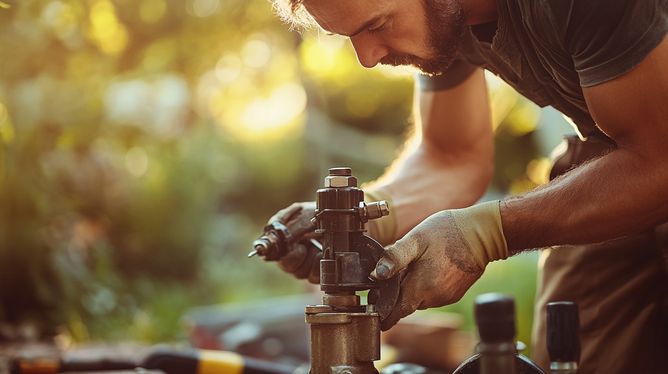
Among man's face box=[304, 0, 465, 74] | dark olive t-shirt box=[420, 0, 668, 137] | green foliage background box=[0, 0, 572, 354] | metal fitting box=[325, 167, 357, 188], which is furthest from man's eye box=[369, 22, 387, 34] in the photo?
green foliage background box=[0, 0, 572, 354]

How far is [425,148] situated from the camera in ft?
9.14

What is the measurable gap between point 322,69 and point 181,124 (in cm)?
316

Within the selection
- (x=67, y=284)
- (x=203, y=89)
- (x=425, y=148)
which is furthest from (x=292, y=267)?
(x=203, y=89)

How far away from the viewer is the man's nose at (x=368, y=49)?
2.06 metres

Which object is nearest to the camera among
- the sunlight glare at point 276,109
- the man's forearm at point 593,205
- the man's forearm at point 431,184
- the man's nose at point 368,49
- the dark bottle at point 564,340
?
the dark bottle at point 564,340

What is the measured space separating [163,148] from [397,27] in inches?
300

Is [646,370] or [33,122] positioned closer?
[646,370]

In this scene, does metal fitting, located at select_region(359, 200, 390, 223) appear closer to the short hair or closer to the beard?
the beard

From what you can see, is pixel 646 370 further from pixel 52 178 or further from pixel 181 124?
pixel 181 124

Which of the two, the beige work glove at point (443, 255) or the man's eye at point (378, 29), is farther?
the man's eye at point (378, 29)

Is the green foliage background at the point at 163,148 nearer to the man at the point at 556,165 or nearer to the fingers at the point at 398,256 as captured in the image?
the man at the point at 556,165

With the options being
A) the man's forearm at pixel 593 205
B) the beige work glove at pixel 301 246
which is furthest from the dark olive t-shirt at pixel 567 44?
the beige work glove at pixel 301 246

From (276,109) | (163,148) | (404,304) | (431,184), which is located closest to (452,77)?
(431,184)

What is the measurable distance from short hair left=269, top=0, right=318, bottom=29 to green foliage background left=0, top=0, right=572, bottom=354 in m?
1.96
